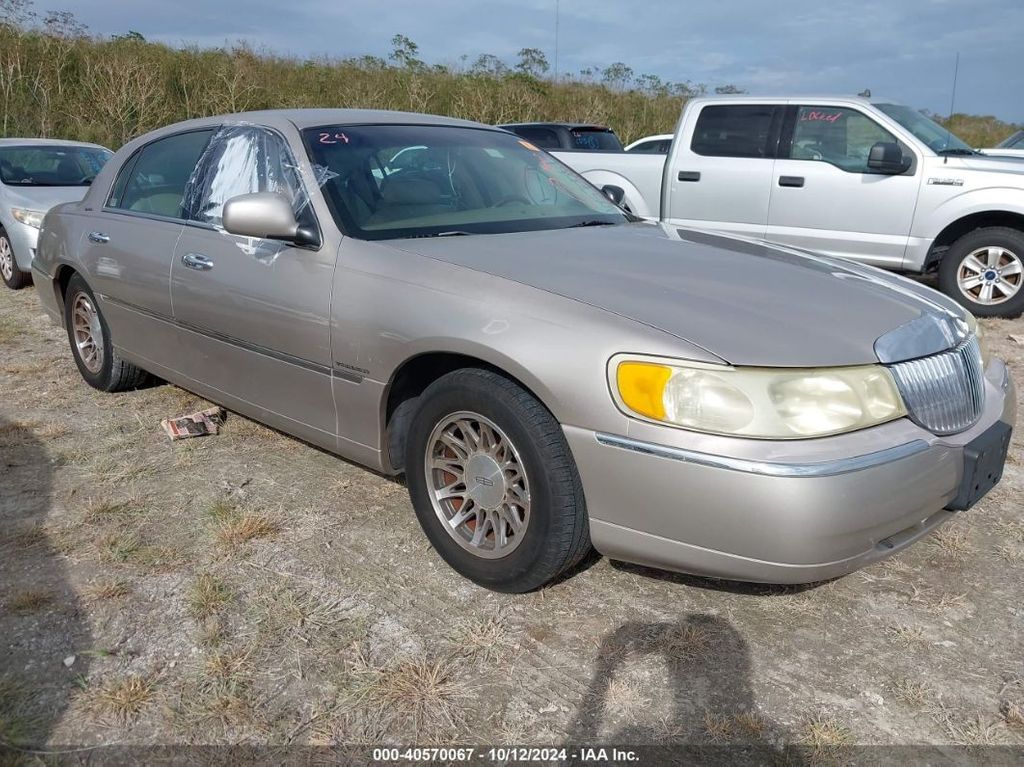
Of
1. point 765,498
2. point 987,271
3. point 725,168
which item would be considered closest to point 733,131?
point 725,168

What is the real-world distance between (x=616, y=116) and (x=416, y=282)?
62.6 ft

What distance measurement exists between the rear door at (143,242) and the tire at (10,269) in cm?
408

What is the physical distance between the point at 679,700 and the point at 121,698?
1.50 m

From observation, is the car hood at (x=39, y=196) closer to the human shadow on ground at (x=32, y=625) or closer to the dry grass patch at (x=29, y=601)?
the human shadow on ground at (x=32, y=625)

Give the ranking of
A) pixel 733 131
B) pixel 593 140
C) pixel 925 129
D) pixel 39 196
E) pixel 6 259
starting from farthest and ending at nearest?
pixel 593 140 → pixel 6 259 → pixel 733 131 → pixel 39 196 → pixel 925 129

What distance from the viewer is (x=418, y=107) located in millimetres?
17906

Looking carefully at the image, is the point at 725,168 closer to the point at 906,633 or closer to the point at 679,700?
the point at 906,633

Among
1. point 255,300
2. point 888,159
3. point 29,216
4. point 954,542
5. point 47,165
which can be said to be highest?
point 888,159

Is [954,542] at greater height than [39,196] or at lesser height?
lesser

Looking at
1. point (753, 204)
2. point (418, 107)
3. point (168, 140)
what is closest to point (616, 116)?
point (418, 107)

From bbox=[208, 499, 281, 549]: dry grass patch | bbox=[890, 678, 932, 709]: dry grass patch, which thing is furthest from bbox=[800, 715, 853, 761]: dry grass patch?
bbox=[208, 499, 281, 549]: dry grass patch

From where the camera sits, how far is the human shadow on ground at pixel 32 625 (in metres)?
2.14

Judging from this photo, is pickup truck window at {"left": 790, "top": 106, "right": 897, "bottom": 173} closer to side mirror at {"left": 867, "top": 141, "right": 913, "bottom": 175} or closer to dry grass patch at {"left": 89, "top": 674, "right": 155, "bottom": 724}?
side mirror at {"left": 867, "top": 141, "right": 913, "bottom": 175}

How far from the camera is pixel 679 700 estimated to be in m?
2.25
